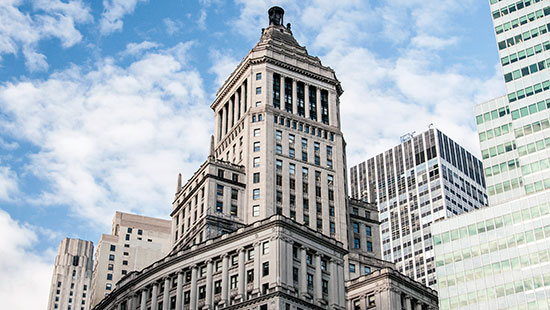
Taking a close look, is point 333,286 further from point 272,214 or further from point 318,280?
point 272,214

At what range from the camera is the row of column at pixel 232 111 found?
6506 inches

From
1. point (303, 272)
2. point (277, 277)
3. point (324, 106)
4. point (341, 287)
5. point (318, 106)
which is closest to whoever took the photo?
point (277, 277)

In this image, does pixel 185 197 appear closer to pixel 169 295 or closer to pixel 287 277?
pixel 169 295

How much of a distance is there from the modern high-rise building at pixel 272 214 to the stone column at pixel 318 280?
0.17 meters

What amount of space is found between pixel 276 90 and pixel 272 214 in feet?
96.7

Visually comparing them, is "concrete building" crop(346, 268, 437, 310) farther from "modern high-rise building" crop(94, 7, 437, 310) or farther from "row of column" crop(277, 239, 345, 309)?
"row of column" crop(277, 239, 345, 309)

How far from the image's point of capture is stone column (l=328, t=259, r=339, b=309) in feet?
379

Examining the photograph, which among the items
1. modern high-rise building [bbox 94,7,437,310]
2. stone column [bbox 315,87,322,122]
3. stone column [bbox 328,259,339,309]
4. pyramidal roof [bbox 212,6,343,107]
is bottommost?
stone column [bbox 328,259,339,309]

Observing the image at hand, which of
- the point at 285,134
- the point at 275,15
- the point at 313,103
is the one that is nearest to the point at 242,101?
the point at 285,134

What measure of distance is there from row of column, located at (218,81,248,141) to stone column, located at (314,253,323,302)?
5243 cm

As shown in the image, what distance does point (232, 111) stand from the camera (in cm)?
17038

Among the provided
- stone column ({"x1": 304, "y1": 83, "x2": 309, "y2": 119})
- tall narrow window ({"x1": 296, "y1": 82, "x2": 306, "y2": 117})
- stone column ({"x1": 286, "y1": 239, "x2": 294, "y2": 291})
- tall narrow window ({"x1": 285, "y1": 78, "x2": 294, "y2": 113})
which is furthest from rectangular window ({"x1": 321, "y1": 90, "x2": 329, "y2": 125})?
stone column ({"x1": 286, "y1": 239, "x2": 294, "y2": 291})

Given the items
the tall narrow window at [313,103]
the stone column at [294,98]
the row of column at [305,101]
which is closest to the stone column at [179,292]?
the row of column at [305,101]

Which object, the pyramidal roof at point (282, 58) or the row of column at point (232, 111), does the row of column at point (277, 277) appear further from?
the pyramidal roof at point (282, 58)
